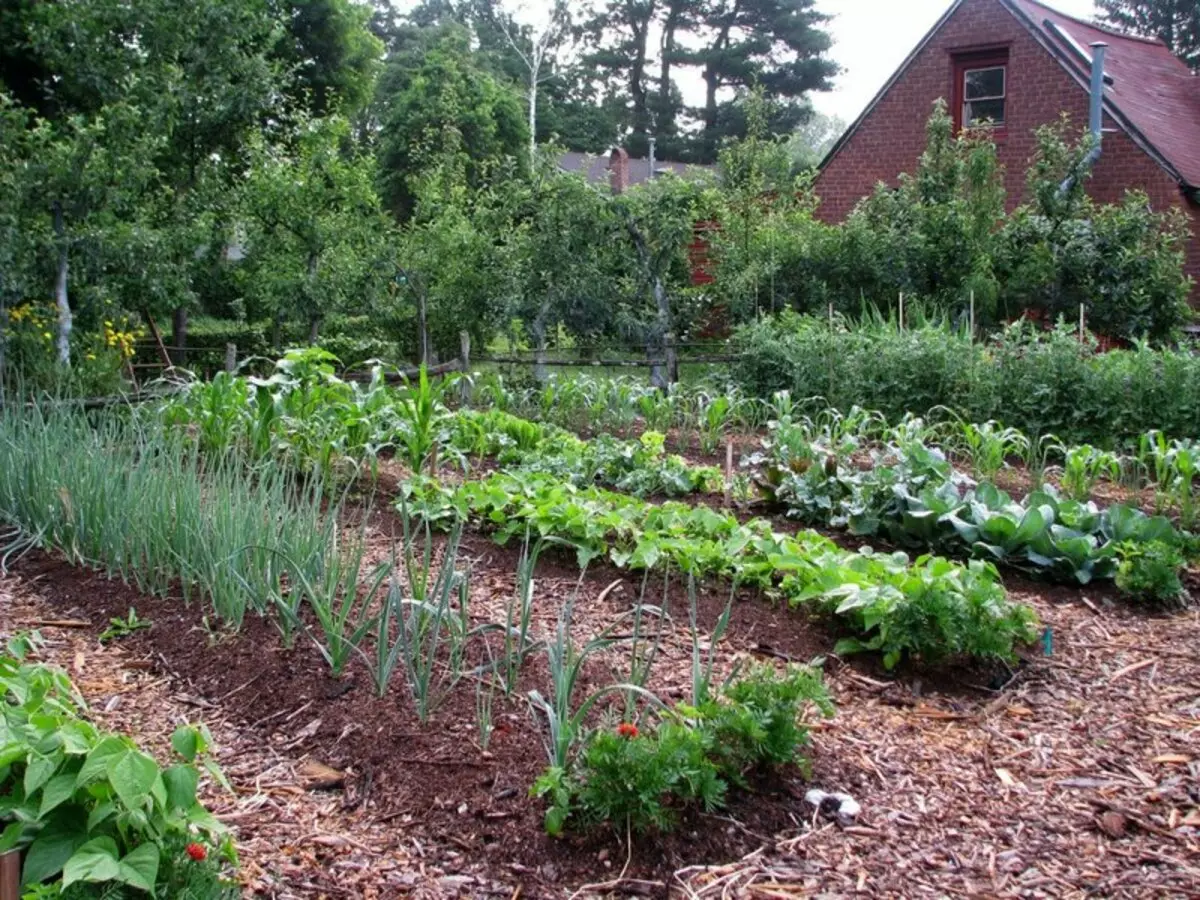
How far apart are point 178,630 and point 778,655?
6.61 feet

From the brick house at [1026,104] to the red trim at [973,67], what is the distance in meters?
0.02

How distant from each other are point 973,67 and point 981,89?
0.42m

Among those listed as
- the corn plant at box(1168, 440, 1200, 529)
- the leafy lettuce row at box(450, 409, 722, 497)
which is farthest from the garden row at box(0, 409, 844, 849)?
the corn plant at box(1168, 440, 1200, 529)

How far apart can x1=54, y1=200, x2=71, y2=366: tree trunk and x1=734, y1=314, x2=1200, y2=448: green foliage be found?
20.5 ft

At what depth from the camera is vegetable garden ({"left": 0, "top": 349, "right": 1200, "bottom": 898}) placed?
2311 millimetres

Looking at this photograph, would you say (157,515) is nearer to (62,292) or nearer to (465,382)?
(465,382)

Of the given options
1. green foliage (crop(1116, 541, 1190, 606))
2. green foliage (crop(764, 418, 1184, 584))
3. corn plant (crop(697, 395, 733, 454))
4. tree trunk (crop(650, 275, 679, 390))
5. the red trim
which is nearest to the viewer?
green foliage (crop(1116, 541, 1190, 606))

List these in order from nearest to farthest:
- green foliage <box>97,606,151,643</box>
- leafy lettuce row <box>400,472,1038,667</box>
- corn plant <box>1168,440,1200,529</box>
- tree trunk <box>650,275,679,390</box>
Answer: leafy lettuce row <box>400,472,1038,667</box>
green foliage <box>97,606,151,643</box>
corn plant <box>1168,440,1200,529</box>
tree trunk <box>650,275,679,390</box>

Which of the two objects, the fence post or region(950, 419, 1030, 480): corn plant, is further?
the fence post

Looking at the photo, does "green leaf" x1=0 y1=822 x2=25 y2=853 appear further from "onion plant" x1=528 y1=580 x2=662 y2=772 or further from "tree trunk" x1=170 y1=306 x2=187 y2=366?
"tree trunk" x1=170 y1=306 x2=187 y2=366

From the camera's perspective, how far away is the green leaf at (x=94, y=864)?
1.78m

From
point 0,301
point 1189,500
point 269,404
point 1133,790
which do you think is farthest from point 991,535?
point 0,301

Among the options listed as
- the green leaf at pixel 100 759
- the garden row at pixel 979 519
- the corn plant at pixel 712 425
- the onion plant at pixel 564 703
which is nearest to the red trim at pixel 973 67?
the corn plant at pixel 712 425

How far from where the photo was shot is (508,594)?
4.17 m
